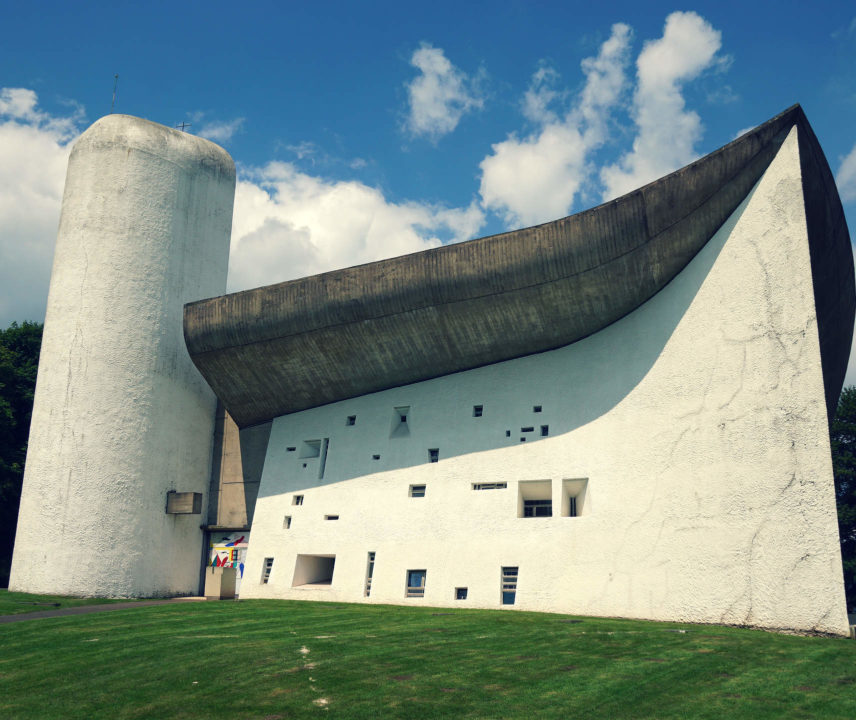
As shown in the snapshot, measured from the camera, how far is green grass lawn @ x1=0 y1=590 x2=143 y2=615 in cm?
2398

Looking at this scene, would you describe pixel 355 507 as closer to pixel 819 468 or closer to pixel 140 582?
pixel 140 582

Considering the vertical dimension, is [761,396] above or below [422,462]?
above

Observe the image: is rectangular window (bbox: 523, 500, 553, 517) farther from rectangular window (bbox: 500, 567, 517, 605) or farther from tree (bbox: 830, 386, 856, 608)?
tree (bbox: 830, 386, 856, 608)

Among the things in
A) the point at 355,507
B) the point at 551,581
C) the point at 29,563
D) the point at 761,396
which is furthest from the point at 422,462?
the point at 29,563

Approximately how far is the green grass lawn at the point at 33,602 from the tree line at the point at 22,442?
346 inches

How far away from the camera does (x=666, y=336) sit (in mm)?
23031

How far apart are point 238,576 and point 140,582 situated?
11.6 feet

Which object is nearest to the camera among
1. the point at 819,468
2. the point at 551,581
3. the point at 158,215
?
the point at 819,468

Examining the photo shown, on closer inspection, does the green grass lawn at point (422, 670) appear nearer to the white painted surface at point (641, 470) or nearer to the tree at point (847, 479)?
the white painted surface at point (641, 470)

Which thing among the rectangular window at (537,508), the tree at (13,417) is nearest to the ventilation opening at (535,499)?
the rectangular window at (537,508)

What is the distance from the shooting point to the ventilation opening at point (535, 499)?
24484 mm

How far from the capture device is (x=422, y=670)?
1362 centimetres

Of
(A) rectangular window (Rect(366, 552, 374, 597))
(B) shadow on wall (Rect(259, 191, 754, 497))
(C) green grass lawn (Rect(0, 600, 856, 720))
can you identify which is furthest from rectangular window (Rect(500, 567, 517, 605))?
(A) rectangular window (Rect(366, 552, 374, 597))

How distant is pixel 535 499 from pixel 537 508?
298 mm
